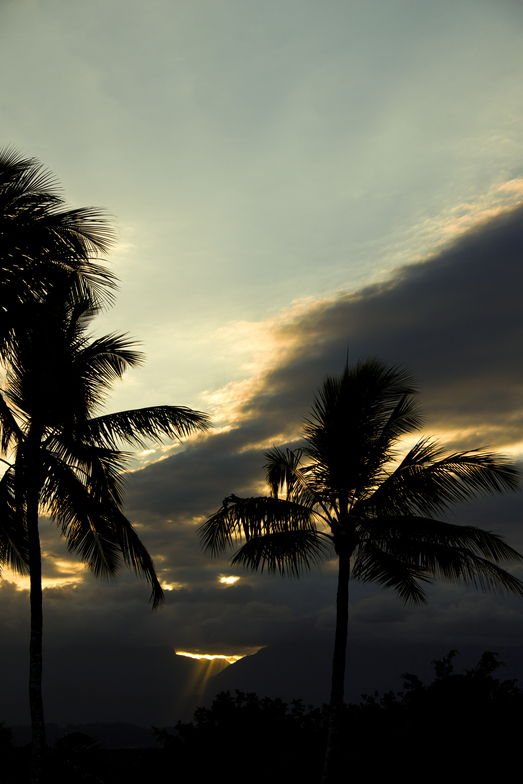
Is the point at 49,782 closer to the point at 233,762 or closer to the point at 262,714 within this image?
the point at 233,762

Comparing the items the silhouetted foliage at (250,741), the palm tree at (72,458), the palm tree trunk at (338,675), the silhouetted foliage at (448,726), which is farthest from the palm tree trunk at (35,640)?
the silhouetted foliage at (448,726)

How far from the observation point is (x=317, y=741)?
1598cm

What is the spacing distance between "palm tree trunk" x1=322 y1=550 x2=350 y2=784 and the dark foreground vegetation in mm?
1360

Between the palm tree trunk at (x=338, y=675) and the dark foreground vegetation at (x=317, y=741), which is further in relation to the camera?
the dark foreground vegetation at (x=317, y=741)

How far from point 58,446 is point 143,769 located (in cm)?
943

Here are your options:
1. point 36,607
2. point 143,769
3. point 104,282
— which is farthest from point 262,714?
point 104,282

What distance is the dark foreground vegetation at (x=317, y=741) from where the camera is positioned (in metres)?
13.5

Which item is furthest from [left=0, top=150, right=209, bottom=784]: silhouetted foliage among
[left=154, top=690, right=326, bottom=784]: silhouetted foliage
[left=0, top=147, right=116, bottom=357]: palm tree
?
[left=154, top=690, right=326, bottom=784]: silhouetted foliage

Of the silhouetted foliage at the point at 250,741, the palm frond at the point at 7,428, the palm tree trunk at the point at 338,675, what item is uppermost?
the palm frond at the point at 7,428

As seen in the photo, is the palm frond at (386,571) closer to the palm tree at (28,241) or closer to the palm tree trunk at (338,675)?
the palm tree trunk at (338,675)

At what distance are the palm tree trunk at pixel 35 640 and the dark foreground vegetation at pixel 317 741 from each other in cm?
91

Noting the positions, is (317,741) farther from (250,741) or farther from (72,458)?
(72,458)

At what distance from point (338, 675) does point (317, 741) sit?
157 inches

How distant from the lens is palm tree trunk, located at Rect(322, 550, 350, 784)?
1260 centimetres
